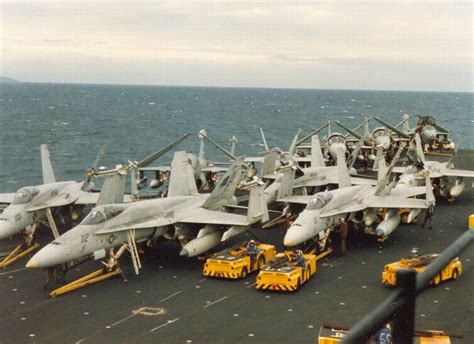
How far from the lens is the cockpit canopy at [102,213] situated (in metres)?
27.0

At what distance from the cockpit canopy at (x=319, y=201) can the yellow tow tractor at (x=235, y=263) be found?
3.37m

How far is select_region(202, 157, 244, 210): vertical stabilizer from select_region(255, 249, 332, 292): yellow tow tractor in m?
6.81

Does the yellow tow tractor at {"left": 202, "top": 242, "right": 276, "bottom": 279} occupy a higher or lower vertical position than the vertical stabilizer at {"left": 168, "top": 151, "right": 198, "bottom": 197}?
lower

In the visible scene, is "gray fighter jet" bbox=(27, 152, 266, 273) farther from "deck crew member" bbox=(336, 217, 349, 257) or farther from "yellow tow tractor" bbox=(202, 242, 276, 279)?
"deck crew member" bbox=(336, 217, 349, 257)

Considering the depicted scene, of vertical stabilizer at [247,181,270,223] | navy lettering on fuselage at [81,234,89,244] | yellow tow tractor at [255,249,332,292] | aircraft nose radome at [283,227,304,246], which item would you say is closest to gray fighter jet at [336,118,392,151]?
vertical stabilizer at [247,181,270,223]

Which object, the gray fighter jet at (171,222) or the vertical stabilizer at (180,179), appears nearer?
the gray fighter jet at (171,222)

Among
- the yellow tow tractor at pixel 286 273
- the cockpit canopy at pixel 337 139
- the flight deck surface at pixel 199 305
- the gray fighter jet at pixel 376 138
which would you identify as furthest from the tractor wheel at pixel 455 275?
the cockpit canopy at pixel 337 139

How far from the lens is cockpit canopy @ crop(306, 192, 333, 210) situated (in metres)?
30.5

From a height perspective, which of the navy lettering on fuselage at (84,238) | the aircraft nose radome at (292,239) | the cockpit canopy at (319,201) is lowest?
the aircraft nose radome at (292,239)

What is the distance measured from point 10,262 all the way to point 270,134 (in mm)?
110760

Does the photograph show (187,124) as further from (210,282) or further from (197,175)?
(210,282)

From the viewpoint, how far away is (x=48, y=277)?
86.8ft

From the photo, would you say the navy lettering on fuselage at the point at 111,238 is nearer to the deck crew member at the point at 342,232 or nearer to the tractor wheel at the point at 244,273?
the tractor wheel at the point at 244,273

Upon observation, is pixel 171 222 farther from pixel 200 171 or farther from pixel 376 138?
pixel 376 138
